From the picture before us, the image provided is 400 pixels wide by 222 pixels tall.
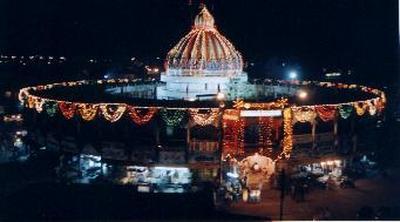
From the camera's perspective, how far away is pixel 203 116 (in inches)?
1163

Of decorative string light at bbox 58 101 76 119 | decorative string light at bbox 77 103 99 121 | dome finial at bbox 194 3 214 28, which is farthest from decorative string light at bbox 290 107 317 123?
decorative string light at bbox 58 101 76 119

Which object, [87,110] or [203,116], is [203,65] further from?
[87,110]

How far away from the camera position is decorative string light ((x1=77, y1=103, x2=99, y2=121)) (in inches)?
1217

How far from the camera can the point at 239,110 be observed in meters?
29.4

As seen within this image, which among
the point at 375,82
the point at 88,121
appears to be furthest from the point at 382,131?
the point at 375,82

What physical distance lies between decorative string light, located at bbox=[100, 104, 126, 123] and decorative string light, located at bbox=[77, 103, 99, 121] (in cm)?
50

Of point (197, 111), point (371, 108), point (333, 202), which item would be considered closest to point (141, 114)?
point (197, 111)

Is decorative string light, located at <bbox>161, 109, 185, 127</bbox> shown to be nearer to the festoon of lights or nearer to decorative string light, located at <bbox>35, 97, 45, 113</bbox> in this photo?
the festoon of lights

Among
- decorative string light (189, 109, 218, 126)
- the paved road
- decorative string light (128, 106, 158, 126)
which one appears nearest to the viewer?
the paved road

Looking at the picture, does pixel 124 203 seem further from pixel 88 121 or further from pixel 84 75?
pixel 84 75

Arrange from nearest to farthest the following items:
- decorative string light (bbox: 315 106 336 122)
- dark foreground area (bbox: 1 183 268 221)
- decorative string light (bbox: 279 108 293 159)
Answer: dark foreground area (bbox: 1 183 268 221) < decorative string light (bbox: 279 108 293 159) < decorative string light (bbox: 315 106 336 122)

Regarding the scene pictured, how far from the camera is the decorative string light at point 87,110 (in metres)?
30.9

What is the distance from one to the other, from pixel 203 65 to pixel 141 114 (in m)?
9.74

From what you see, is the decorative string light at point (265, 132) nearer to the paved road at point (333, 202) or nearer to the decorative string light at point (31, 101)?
the paved road at point (333, 202)
